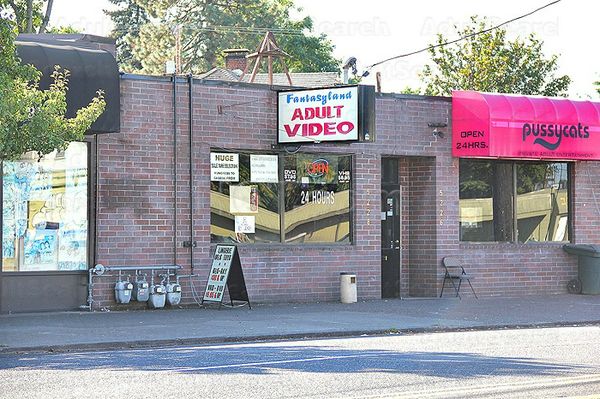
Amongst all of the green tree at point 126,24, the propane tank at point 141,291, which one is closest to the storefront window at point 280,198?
the propane tank at point 141,291

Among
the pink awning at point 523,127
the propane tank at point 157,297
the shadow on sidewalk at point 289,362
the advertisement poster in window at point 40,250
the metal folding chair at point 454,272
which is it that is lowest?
the shadow on sidewalk at point 289,362

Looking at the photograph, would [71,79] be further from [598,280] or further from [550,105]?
[598,280]

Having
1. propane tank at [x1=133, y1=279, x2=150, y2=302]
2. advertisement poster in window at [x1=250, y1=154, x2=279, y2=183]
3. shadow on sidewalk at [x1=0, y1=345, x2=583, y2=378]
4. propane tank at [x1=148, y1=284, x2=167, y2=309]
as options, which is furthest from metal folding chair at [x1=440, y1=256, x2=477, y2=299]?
→ shadow on sidewalk at [x1=0, y1=345, x2=583, y2=378]

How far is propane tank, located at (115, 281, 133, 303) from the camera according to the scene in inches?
A: 761

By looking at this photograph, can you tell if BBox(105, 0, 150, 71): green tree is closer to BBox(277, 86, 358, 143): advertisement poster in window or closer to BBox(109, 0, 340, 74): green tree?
BBox(109, 0, 340, 74): green tree

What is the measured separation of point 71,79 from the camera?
58.2ft

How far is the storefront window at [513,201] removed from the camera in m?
23.9

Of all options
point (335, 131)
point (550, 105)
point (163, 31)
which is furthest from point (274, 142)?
point (163, 31)

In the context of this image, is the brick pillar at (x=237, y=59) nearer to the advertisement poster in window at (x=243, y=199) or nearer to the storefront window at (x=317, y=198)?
the storefront window at (x=317, y=198)

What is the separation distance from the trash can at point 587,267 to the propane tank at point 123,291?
34.6 ft

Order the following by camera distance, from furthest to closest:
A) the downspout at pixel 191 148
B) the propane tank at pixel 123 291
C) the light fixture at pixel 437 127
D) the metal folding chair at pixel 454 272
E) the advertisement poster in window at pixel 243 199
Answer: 1. the metal folding chair at pixel 454 272
2. the light fixture at pixel 437 127
3. the advertisement poster in window at pixel 243 199
4. the downspout at pixel 191 148
5. the propane tank at pixel 123 291

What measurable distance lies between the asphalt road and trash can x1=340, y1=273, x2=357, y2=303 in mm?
6143

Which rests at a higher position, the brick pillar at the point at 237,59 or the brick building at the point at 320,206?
the brick pillar at the point at 237,59

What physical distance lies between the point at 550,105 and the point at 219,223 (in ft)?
26.0
